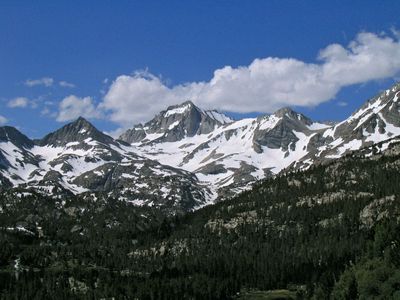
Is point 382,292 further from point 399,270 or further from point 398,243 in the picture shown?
point 398,243

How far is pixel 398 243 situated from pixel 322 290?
2783cm

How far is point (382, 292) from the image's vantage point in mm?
162125

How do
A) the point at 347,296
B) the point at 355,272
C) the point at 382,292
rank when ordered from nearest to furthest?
the point at 382,292, the point at 347,296, the point at 355,272

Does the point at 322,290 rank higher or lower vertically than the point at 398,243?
lower

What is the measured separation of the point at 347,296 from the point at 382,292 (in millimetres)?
15435

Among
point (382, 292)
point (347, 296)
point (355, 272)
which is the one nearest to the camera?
point (382, 292)

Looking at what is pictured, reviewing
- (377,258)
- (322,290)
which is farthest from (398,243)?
(322,290)

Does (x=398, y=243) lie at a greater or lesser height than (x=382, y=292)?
greater

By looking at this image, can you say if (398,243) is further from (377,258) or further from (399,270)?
(399,270)

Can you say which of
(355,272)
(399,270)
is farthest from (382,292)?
(355,272)

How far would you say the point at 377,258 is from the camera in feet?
630

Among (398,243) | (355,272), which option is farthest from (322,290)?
(398,243)

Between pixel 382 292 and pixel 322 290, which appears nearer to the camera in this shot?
pixel 382 292

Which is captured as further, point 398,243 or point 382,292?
point 398,243
